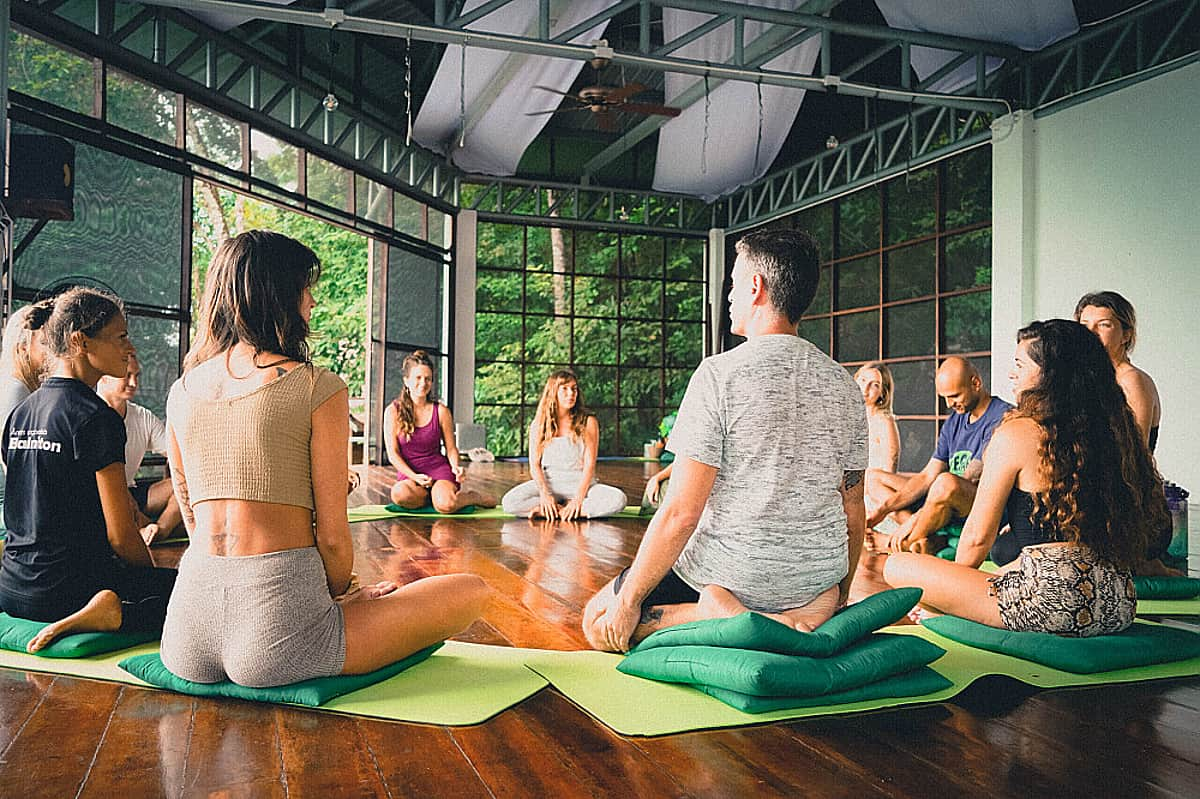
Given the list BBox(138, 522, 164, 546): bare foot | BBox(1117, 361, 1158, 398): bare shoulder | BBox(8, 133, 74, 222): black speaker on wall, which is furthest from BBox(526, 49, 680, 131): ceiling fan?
BBox(1117, 361, 1158, 398): bare shoulder

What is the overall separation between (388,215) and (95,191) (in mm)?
4321

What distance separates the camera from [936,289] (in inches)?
351

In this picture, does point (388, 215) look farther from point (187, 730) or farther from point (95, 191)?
point (187, 730)

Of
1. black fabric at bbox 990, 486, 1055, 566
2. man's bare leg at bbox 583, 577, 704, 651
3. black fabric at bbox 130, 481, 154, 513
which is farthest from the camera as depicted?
black fabric at bbox 130, 481, 154, 513

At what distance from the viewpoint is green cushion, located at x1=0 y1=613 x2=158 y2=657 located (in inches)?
95.8

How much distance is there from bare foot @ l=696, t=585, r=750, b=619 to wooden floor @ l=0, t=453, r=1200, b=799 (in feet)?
1.01

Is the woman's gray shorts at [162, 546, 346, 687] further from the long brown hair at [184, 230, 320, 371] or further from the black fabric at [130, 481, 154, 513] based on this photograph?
the black fabric at [130, 481, 154, 513]

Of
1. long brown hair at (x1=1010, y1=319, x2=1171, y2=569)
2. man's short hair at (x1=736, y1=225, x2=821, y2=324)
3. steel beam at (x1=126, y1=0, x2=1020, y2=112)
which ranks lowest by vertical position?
long brown hair at (x1=1010, y1=319, x2=1171, y2=569)

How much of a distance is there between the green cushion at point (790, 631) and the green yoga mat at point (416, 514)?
3.53 metres

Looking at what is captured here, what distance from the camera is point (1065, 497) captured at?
252 centimetres

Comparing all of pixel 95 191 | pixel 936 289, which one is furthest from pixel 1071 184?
pixel 95 191

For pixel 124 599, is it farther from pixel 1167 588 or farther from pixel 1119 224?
pixel 1119 224

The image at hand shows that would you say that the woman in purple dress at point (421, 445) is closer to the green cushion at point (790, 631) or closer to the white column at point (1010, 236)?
the green cushion at point (790, 631)

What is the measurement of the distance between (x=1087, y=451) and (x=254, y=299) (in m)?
2.14
